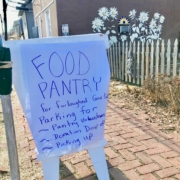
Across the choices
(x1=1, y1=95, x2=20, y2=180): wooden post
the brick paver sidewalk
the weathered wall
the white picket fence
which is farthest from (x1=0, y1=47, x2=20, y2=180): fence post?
the weathered wall

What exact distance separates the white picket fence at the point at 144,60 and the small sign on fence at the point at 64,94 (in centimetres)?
308

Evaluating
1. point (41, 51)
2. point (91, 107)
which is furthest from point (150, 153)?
point (41, 51)

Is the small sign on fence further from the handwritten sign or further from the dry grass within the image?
the dry grass

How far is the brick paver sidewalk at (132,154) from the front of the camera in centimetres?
217

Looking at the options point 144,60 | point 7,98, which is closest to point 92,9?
point 144,60

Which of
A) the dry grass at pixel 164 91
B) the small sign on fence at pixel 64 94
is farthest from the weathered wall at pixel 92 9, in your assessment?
the small sign on fence at pixel 64 94

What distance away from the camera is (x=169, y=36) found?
11.9 meters

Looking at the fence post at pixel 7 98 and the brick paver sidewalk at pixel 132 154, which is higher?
the fence post at pixel 7 98

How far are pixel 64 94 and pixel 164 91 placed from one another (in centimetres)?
282

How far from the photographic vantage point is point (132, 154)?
8.21 ft

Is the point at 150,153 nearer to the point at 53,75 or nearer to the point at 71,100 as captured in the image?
the point at 71,100

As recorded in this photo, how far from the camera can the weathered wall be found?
365 inches

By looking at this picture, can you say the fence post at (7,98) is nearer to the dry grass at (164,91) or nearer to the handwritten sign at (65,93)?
the handwritten sign at (65,93)

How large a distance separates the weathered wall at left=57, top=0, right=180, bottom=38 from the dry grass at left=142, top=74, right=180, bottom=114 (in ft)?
19.7
